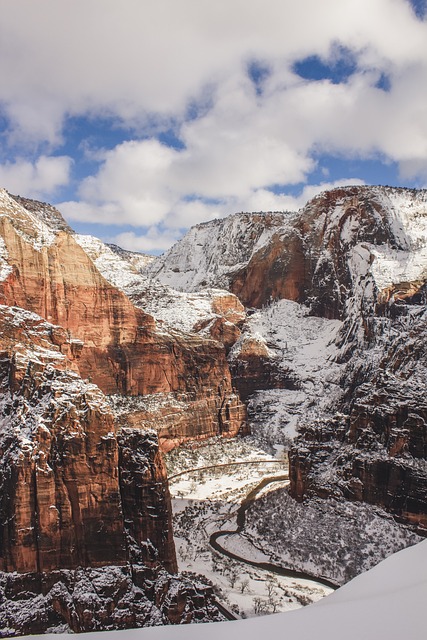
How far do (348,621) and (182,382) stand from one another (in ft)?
251

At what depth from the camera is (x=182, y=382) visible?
83.8m

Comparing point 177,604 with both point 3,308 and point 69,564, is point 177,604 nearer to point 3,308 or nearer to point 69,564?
point 69,564

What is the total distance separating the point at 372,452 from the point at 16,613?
33096mm

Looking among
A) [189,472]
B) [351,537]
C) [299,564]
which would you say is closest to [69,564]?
[299,564]

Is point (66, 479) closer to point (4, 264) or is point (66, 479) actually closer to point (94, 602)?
point (94, 602)

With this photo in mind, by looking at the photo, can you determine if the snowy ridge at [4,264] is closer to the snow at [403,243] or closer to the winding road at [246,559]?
the winding road at [246,559]

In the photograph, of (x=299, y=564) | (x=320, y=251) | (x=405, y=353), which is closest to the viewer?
(x=299, y=564)

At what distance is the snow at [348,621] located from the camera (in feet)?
24.1

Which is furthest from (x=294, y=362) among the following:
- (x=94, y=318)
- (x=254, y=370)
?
(x=94, y=318)

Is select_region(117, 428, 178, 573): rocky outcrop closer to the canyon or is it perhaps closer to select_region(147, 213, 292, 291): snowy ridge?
the canyon

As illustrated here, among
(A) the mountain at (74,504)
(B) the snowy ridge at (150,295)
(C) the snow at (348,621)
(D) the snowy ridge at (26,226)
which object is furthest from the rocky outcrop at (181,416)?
(C) the snow at (348,621)

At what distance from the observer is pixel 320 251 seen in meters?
133

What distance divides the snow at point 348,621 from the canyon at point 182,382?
22.0m

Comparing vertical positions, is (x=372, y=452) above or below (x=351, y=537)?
above
